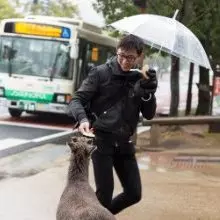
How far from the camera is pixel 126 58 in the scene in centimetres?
466

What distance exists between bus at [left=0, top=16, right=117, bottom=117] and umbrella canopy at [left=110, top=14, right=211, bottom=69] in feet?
34.5

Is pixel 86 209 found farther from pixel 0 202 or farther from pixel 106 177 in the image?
pixel 0 202

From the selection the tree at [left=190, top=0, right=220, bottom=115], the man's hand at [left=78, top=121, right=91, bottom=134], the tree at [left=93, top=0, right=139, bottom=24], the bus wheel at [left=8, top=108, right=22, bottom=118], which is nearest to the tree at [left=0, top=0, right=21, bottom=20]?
the bus wheel at [left=8, top=108, right=22, bottom=118]

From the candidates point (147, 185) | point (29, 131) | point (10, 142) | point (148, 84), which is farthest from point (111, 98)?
point (29, 131)

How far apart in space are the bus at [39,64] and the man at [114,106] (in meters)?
12.1

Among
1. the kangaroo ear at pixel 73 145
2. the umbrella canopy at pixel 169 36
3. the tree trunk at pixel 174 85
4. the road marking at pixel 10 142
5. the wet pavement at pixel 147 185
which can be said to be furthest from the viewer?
the tree trunk at pixel 174 85

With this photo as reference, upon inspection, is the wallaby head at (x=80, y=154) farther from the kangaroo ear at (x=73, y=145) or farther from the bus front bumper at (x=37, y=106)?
the bus front bumper at (x=37, y=106)

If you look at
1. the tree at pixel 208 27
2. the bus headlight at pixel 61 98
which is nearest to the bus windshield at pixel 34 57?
the bus headlight at pixel 61 98

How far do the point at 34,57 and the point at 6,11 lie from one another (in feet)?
87.0

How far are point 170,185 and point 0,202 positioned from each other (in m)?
2.54

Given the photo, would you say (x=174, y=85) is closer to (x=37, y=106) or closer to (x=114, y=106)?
(x=37, y=106)

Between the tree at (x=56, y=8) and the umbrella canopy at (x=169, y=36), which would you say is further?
the tree at (x=56, y=8)

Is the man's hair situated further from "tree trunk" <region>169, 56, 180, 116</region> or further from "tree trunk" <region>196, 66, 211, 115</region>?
"tree trunk" <region>196, 66, 211, 115</region>

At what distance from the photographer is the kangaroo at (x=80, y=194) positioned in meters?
3.68
